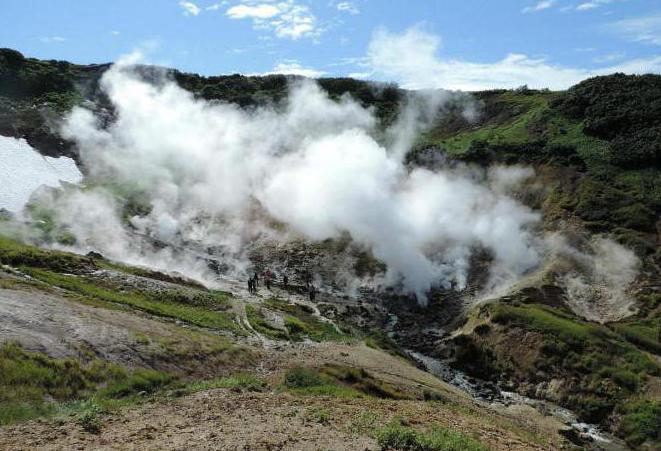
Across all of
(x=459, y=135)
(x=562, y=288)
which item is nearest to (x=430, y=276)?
(x=562, y=288)

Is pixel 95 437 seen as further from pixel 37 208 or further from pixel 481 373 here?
pixel 37 208

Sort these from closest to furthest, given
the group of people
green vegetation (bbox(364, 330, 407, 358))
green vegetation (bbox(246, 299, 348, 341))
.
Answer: green vegetation (bbox(246, 299, 348, 341)) < green vegetation (bbox(364, 330, 407, 358)) < the group of people

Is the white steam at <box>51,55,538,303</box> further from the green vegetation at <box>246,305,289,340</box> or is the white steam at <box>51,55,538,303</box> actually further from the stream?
the green vegetation at <box>246,305,289,340</box>

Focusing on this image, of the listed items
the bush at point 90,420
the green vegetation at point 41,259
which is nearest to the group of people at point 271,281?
the green vegetation at point 41,259

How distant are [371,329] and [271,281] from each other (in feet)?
50.8

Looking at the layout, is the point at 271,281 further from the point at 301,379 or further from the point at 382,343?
the point at 301,379

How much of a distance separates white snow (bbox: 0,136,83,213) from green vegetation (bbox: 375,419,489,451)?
65127 millimetres

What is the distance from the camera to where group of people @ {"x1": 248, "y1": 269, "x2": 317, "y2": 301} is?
58756 mm

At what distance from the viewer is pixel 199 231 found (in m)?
74.0

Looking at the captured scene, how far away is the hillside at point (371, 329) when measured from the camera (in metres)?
20.1

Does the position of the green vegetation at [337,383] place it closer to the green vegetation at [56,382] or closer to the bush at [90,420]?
the green vegetation at [56,382]

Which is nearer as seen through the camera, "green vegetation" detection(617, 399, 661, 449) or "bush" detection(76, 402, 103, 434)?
"bush" detection(76, 402, 103, 434)

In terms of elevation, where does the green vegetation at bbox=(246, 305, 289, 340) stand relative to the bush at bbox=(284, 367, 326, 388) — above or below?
below

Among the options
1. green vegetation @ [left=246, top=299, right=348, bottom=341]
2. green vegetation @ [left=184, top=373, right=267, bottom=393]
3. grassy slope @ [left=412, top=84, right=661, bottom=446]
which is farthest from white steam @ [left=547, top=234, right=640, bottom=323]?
green vegetation @ [left=184, top=373, right=267, bottom=393]
